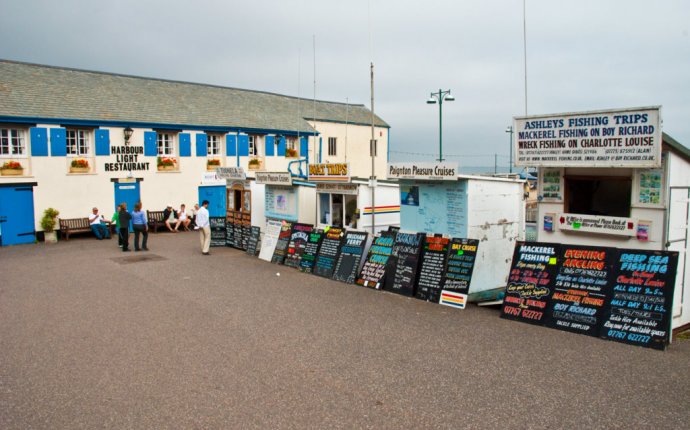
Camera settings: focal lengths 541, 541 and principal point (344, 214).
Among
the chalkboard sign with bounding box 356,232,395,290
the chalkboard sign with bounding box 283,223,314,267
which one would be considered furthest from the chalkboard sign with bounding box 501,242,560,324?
the chalkboard sign with bounding box 283,223,314,267

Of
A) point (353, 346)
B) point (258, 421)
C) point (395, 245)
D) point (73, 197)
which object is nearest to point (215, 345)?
point (353, 346)

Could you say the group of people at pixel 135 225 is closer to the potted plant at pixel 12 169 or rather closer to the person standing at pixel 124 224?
the person standing at pixel 124 224

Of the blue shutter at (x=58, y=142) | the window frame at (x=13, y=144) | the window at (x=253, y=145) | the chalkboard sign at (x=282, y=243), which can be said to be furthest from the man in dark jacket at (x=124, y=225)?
the window at (x=253, y=145)

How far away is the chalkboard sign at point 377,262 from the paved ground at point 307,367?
0.65 metres

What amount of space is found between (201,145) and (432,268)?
18.6 meters

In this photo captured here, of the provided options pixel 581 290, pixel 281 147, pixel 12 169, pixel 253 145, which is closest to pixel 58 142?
pixel 12 169

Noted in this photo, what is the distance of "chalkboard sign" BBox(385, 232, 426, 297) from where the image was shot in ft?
37.4

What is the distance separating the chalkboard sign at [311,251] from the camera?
1430 cm

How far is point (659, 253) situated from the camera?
26.3 ft

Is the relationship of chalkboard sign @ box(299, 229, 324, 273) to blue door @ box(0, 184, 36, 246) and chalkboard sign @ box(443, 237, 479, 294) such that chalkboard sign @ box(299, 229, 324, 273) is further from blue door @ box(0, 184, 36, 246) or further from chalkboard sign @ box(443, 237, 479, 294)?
blue door @ box(0, 184, 36, 246)

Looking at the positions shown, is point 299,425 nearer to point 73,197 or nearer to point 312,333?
point 312,333

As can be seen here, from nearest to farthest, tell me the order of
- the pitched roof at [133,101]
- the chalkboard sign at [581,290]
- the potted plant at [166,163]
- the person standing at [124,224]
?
the chalkboard sign at [581,290]
the person standing at [124,224]
the pitched roof at [133,101]
the potted plant at [166,163]

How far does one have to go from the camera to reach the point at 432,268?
11094 mm

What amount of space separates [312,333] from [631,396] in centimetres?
451
